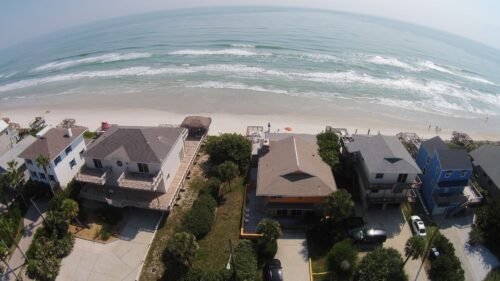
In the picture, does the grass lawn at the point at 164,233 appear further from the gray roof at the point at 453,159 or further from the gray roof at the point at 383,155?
the gray roof at the point at 453,159

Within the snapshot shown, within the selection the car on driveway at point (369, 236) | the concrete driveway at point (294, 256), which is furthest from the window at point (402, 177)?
the concrete driveway at point (294, 256)

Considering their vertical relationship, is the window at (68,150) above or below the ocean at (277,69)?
above

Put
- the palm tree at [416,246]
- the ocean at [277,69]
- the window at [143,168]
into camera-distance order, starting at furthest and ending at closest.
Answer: the ocean at [277,69] → the window at [143,168] → the palm tree at [416,246]

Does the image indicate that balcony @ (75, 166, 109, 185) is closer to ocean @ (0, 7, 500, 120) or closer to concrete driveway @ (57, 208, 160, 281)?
concrete driveway @ (57, 208, 160, 281)

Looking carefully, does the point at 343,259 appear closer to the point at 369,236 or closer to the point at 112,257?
the point at 369,236

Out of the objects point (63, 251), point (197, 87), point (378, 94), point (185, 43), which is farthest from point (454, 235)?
point (185, 43)

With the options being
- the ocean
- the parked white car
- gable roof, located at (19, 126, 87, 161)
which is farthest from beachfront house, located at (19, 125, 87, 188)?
the parked white car
